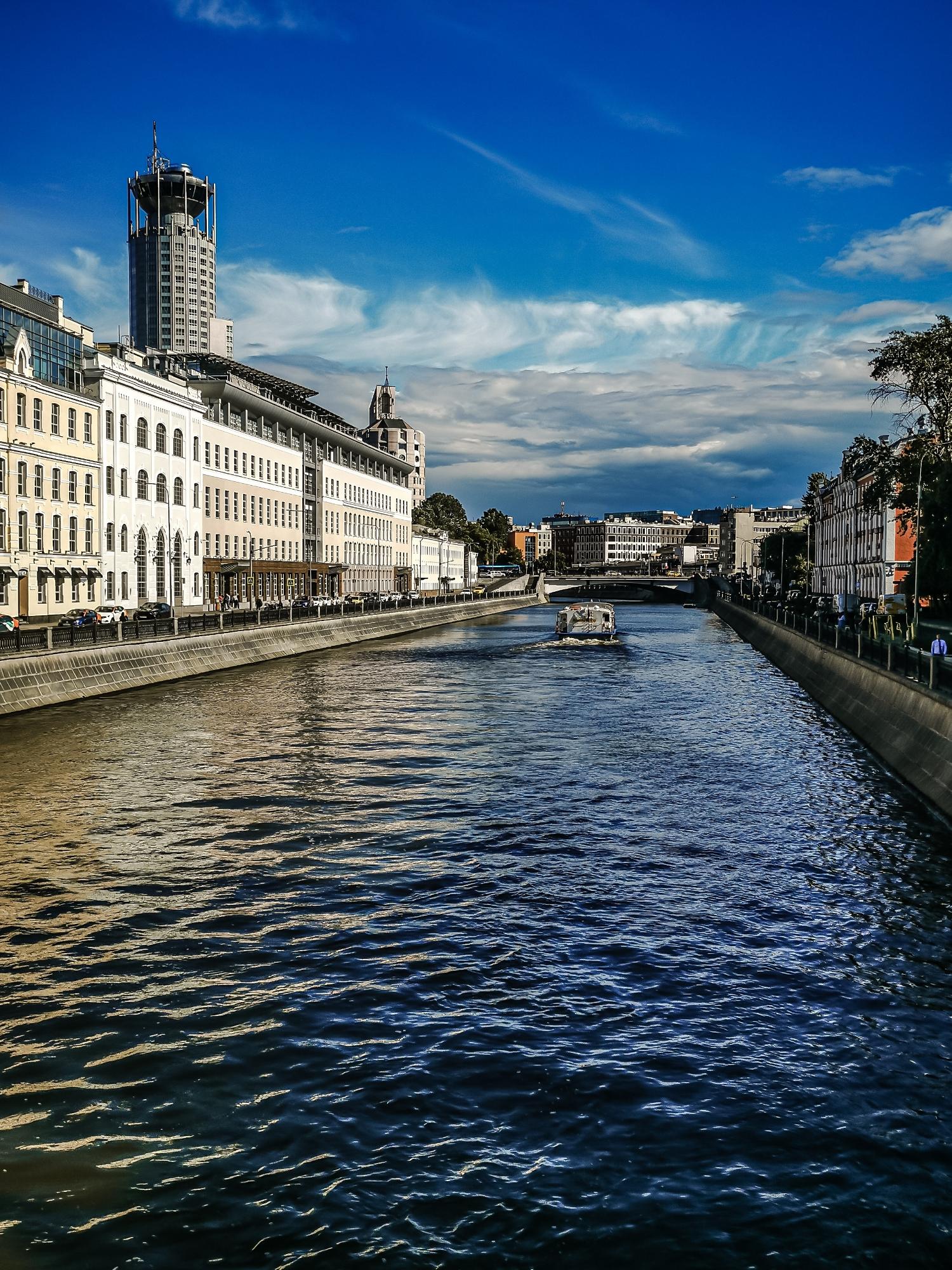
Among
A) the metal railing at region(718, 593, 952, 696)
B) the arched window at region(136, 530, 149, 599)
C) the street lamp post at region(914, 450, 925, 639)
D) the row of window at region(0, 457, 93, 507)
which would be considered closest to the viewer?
the metal railing at region(718, 593, 952, 696)

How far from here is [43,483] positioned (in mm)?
68562

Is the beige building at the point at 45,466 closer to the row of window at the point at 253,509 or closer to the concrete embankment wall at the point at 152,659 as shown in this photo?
the concrete embankment wall at the point at 152,659

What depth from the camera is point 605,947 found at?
15.4m

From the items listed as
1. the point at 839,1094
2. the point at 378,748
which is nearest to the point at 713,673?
the point at 378,748

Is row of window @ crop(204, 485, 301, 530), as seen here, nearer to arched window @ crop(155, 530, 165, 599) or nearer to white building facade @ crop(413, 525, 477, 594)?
arched window @ crop(155, 530, 165, 599)

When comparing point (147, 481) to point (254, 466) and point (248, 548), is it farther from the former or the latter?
point (254, 466)

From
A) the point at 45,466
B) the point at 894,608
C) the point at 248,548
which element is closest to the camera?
the point at 45,466

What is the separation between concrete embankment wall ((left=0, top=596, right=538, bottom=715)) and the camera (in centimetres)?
4069

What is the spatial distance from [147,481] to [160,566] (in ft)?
20.7

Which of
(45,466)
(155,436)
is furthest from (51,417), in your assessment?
(155,436)

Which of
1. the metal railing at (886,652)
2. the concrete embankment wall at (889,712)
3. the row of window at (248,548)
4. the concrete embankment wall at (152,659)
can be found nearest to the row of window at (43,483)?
the concrete embankment wall at (152,659)

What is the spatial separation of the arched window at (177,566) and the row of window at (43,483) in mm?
14511

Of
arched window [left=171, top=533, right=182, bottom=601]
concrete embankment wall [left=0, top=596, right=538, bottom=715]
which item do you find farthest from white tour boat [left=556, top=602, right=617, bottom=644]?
arched window [left=171, top=533, right=182, bottom=601]

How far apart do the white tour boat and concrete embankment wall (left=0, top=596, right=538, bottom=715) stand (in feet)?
50.0
